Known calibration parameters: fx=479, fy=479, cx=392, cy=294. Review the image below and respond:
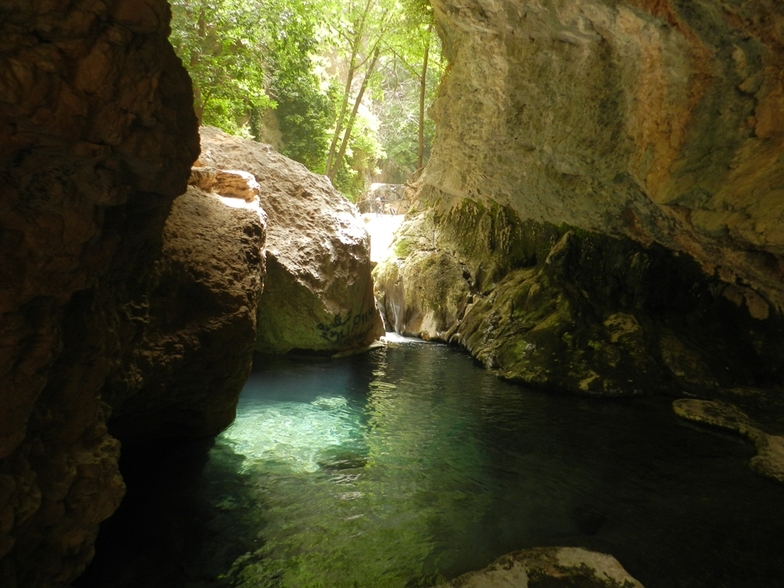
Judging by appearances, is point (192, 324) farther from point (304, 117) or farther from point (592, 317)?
point (304, 117)

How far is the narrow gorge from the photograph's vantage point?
2281 millimetres

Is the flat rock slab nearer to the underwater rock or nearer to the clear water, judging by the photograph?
the clear water

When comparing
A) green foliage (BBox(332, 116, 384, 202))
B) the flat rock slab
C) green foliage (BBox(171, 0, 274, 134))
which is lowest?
the flat rock slab

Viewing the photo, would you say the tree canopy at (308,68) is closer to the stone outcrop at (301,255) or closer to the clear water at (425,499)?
the stone outcrop at (301,255)

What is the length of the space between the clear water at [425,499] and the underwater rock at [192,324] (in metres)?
0.50

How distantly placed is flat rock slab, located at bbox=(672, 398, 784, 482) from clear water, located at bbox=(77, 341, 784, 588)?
18 centimetres

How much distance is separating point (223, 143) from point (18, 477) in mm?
8327

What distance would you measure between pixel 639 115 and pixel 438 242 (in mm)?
9699

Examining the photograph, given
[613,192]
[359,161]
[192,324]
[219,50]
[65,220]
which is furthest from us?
[359,161]

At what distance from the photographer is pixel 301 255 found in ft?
30.8

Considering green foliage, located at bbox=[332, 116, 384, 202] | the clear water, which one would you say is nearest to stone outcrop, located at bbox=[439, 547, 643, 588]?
the clear water

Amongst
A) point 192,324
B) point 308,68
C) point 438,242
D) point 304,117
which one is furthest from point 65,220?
point 304,117

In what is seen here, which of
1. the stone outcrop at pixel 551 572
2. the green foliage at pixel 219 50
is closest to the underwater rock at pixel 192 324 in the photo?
the stone outcrop at pixel 551 572

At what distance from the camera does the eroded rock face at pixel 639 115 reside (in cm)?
530
